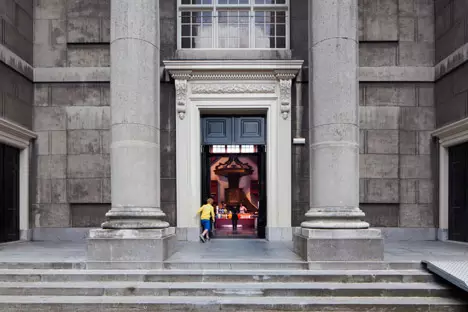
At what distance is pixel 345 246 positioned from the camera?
9102mm

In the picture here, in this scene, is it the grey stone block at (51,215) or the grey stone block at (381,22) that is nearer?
the grey stone block at (51,215)

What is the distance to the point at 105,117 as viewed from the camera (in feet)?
49.1

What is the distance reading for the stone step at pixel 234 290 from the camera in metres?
7.95

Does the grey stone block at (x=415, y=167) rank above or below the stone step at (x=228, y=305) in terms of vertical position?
above

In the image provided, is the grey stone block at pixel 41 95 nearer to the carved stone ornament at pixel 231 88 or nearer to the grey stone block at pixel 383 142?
the carved stone ornament at pixel 231 88

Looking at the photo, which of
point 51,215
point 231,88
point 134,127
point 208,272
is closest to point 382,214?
point 231,88

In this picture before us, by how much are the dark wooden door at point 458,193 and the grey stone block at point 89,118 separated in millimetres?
12122

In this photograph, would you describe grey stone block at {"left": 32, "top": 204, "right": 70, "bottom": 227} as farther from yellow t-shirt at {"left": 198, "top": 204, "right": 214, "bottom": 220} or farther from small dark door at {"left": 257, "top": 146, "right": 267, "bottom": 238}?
small dark door at {"left": 257, "top": 146, "right": 267, "bottom": 238}

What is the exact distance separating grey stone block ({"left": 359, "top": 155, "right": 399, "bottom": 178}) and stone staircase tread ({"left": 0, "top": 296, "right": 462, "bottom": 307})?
742 centimetres

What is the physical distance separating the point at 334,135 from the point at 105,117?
878 centimetres

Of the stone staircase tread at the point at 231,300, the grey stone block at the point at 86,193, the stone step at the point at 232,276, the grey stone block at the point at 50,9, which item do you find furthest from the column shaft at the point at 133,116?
the grey stone block at the point at 50,9

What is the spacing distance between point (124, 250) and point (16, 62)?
8614 mm

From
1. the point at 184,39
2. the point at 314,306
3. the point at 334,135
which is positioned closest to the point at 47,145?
the point at 184,39

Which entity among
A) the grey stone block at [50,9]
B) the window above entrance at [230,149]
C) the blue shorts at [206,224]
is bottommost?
the blue shorts at [206,224]
